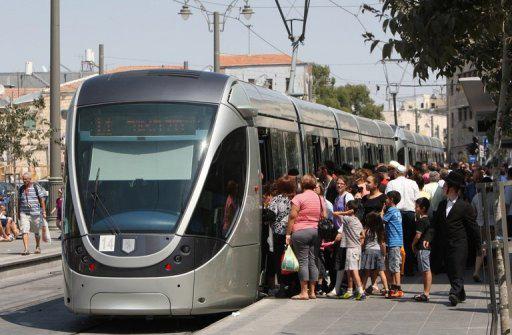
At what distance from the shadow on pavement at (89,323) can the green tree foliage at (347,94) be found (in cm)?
10592

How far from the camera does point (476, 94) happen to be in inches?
569

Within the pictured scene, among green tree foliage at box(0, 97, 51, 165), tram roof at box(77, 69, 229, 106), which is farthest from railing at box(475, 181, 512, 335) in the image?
green tree foliage at box(0, 97, 51, 165)

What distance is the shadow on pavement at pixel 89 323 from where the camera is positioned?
43.1 feet

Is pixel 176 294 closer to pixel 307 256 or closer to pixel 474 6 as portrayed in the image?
pixel 307 256

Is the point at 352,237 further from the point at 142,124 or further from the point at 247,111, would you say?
the point at 142,124

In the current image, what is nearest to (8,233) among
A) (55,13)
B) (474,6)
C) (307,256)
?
(55,13)

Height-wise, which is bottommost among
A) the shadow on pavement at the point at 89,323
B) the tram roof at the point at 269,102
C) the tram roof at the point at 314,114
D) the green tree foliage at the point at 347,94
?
the shadow on pavement at the point at 89,323

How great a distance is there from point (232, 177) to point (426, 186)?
6.06 metres

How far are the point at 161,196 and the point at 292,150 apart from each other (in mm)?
5854

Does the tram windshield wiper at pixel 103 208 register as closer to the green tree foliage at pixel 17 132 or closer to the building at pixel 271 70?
the green tree foliage at pixel 17 132

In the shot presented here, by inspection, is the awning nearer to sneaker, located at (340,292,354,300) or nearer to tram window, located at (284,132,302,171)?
sneaker, located at (340,292,354,300)

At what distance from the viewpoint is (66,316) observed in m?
14.4

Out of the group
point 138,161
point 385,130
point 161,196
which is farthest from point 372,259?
point 385,130

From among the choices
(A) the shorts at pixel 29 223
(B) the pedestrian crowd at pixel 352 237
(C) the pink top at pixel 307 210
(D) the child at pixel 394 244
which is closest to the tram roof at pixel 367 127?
(A) the shorts at pixel 29 223
